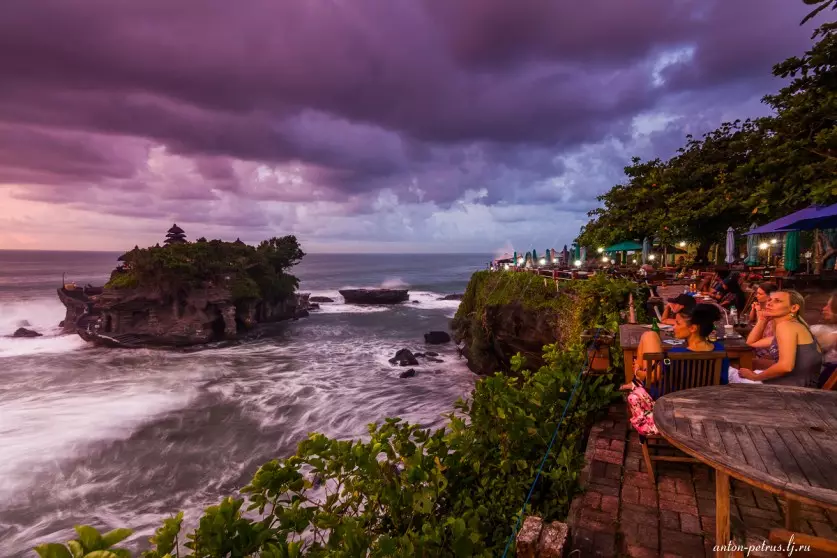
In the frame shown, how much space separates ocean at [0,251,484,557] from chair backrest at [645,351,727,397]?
7813mm

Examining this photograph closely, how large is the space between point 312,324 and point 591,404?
40.3 meters

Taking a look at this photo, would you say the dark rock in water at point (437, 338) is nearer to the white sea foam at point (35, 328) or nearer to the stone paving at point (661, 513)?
the stone paving at point (661, 513)

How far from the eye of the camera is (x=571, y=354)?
6.79 m

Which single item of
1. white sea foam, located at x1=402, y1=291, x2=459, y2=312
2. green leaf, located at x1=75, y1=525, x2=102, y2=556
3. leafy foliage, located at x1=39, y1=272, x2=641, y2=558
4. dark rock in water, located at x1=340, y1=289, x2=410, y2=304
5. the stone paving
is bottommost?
white sea foam, located at x1=402, y1=291, x2=459, y2=312

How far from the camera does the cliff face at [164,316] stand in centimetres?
3409

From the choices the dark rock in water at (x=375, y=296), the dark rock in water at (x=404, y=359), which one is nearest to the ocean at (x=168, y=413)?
the dark rock in water at (x=404, y=359)

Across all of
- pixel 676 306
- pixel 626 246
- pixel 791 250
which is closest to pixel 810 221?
pixel 676 306

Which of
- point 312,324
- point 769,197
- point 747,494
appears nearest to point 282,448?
point 747,494

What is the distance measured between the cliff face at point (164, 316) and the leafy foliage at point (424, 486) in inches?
1412

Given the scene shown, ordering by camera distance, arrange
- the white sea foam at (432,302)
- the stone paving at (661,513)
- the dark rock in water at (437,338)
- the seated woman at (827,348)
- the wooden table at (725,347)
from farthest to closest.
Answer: the white sea foam at (432,302), the dark rock in water at (437,338), the wooden table at (725,347), the seated woman at (827,348), the stone paving at (661,513)

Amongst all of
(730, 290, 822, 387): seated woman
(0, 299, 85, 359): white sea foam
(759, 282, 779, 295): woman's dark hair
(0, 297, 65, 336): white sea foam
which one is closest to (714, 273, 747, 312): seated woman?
(759, 282, 779, 295): woman's dark hair

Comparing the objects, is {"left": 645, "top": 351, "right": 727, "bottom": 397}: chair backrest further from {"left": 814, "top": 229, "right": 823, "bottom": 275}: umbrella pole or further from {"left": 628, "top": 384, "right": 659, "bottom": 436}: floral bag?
{"left": 814, "top": 229, "right": 823, "bottom": 275}: umbrella pole

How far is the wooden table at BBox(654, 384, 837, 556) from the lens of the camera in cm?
228

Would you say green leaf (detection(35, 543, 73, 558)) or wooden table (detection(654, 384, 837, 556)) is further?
wooden table (detection(654, 384, 837, 556))
